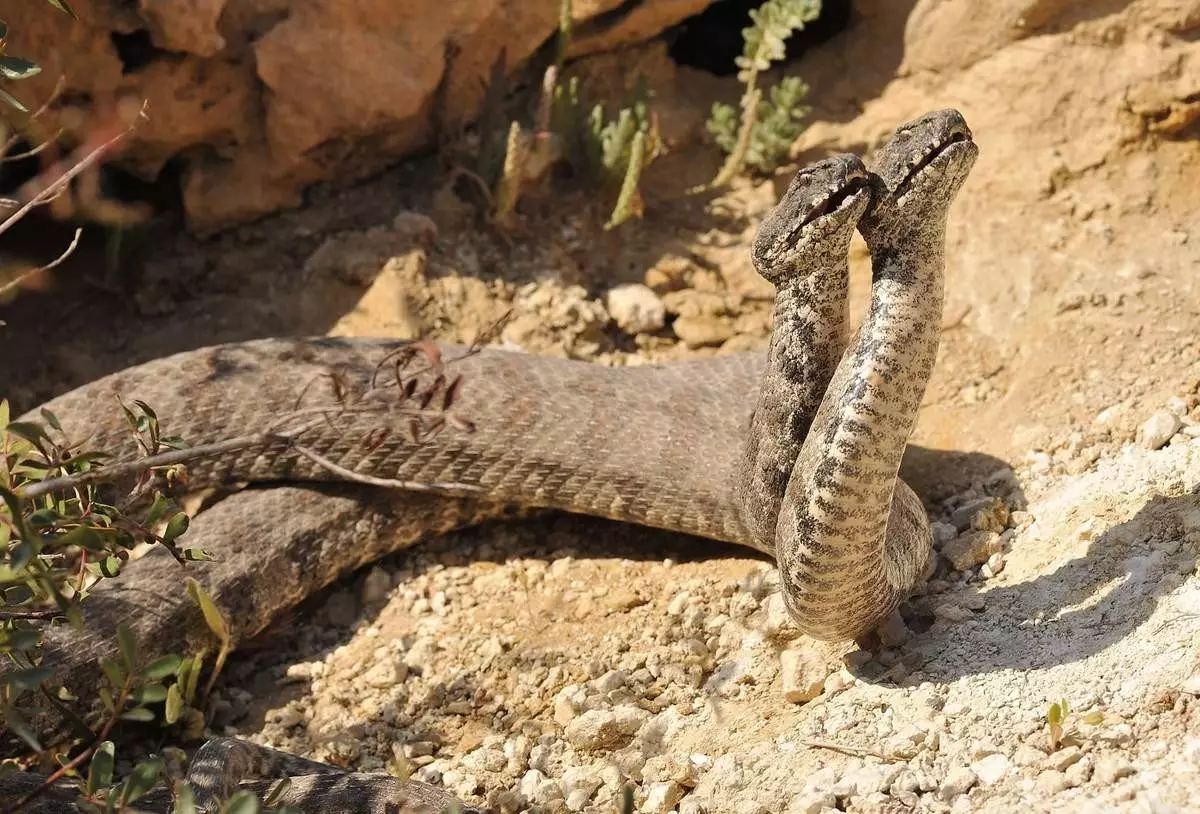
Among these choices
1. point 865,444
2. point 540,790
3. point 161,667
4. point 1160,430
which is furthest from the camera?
point 1160,430

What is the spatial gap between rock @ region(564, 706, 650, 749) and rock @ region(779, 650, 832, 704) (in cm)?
50

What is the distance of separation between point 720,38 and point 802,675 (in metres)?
4.34

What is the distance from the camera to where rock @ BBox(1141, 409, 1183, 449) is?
4.70 metres

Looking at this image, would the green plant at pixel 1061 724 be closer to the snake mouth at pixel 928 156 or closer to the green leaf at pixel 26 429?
the snake mouth at pixel 928 156

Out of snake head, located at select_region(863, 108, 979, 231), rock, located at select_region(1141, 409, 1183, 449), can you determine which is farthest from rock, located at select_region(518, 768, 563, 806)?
rock, located at select_region(1141, 409, 1183, 449)

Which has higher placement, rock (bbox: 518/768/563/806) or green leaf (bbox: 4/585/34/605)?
green leaf (bbox: 4/585/34/605)

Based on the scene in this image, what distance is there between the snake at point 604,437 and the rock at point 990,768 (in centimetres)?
64

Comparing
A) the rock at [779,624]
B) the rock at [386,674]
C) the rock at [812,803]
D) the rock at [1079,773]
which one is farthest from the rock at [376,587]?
the rock at [1079,773]

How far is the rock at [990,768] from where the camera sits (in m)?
3.57

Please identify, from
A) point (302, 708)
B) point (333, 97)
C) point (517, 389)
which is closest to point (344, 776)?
point (302, 708)

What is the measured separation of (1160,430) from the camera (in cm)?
471

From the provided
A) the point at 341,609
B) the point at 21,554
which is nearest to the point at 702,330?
the point at 341,609

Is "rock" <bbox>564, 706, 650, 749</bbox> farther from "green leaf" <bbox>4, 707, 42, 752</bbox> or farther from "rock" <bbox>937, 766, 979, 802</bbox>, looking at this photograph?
"green leaf" <bbox>4, 707, 42, 752</bbox>

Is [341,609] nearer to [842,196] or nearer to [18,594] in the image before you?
[18,594]
